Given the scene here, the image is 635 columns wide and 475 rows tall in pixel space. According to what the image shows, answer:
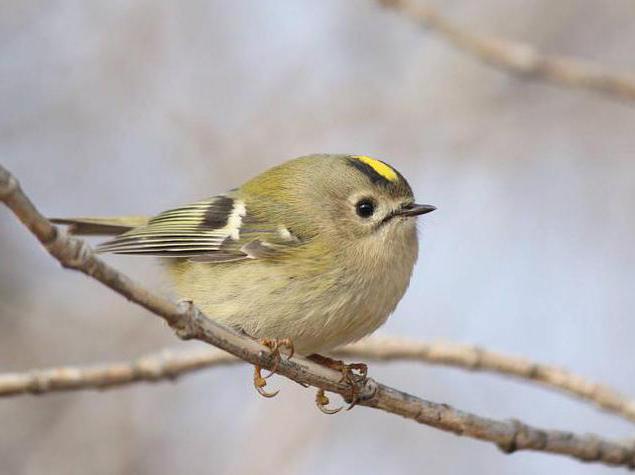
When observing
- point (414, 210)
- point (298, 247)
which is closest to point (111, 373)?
point (298, 247)

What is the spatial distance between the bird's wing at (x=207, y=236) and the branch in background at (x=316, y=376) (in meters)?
0.43

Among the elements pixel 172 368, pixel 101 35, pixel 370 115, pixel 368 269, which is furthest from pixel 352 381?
pixel 101 35

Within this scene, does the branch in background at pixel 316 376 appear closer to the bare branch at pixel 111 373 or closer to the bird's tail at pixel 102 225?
the bare branch at pixel 111 373

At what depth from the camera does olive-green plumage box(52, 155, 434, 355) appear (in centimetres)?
228

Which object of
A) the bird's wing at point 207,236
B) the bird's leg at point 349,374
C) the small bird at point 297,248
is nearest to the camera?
the bird's leg at point 349,374

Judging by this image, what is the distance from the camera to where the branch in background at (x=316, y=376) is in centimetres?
132

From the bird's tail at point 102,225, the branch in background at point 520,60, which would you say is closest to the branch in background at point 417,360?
the bird's tail at point 102,225

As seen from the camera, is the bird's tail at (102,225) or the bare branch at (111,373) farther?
the bird's tail at (102,225)

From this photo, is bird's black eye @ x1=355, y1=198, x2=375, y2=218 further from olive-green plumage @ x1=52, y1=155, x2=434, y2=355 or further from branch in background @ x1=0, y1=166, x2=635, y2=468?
branch in background @ x1=0, y1=166, x2=635, y2=468

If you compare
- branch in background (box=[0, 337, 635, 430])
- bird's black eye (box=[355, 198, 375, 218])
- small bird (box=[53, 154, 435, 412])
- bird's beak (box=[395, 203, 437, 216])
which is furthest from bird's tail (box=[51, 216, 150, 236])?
bird's beak (box=[395, 203, 437, 216])

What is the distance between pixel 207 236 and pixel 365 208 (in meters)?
0.47

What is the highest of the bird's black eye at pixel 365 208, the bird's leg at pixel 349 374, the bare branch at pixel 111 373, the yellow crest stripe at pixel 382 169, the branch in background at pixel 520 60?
the branch in background at pixel 520 60

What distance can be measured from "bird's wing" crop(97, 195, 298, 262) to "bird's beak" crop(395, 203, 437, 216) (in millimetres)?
337

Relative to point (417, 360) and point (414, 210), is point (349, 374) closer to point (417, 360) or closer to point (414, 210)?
point (417, 360)
